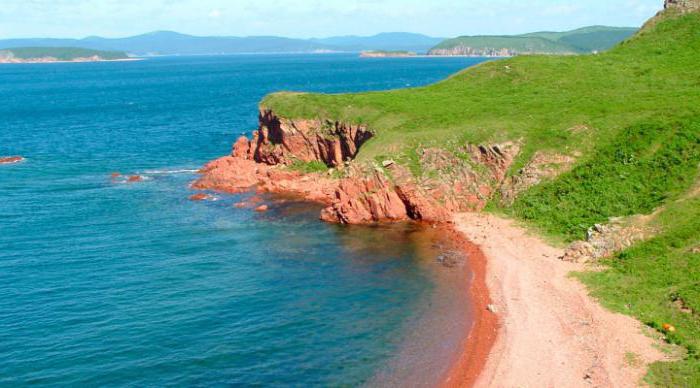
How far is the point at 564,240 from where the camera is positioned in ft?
186

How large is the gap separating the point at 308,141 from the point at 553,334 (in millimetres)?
51366

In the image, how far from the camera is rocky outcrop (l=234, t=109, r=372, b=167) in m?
83.7

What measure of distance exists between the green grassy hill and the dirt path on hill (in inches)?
72.5

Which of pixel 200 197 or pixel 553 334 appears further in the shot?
pixel 200 197

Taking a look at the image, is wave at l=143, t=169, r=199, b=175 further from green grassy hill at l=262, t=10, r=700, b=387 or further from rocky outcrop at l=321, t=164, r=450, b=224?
rocky outcrop at l=321, t=164, r=450, b=224

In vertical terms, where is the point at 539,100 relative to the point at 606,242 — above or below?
above

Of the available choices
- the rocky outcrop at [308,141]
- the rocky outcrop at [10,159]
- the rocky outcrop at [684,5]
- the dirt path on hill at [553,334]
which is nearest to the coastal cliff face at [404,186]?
the rocky outcrop at [308,141]

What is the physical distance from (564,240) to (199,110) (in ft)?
407

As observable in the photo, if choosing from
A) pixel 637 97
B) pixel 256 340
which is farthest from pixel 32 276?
pixel 637 97

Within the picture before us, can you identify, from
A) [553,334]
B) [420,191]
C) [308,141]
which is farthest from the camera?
[308,141]

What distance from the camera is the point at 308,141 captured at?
283 feet

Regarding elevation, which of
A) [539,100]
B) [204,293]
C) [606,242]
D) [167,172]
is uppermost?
[539,100]

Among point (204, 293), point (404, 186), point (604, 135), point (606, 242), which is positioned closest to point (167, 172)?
point (404, 186)

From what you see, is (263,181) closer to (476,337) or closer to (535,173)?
(535,173)
